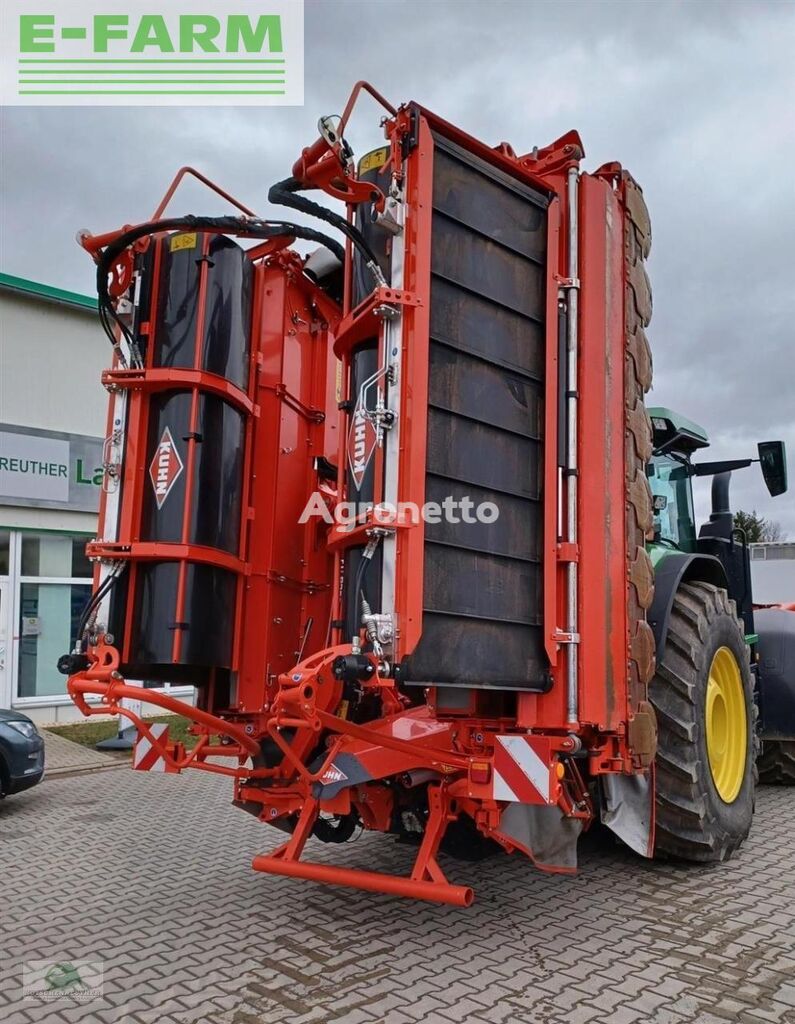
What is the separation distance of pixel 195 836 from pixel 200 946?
232cm

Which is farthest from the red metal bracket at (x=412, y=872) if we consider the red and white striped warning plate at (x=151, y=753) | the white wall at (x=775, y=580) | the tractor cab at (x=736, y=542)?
the white wall at (x=775, y=580)

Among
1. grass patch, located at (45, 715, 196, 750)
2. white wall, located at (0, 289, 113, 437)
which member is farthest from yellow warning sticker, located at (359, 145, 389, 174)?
white wall, located at (0, 289, 113, 437)

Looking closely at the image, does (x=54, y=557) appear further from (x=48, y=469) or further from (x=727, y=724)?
(x=727, y=724)

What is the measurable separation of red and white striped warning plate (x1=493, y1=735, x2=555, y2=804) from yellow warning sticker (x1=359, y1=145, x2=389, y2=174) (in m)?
2.47

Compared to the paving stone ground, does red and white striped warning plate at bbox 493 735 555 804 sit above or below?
above

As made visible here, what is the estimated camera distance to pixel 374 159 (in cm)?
→ 371

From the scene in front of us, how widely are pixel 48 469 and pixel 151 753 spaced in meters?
8.31

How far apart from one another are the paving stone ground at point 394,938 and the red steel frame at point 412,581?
0.37 m

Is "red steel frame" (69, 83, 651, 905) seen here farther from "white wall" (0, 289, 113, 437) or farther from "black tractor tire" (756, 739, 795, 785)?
"white wall" (0, 289, 113, 437)

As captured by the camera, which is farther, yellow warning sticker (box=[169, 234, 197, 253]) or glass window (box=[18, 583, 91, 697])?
glass window (box=[18, 583, 91, 697])

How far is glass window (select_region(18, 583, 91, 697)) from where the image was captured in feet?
37.4

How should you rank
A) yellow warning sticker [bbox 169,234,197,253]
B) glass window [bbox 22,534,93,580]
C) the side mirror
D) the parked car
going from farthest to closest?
Answer: glass window [bbox 22,534,93,580] → the parked car → the side mirror → yellow warning sticker [bbox 169,234,197,253]

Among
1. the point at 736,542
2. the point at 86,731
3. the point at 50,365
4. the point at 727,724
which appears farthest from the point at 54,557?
the point at 727,724

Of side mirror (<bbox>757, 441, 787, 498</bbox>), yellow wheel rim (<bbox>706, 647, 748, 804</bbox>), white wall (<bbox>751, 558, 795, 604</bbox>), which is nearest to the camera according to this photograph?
yellow wheel rim (<bbox>706, 647, 748, 804</bbox>)
